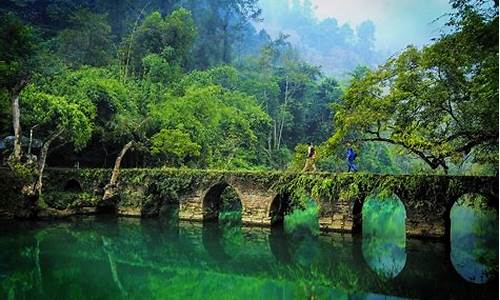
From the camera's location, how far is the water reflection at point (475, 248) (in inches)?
448

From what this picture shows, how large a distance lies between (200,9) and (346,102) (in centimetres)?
3281

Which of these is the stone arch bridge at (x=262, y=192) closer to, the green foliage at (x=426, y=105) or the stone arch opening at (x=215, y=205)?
the stone arch opening at (x=215, y=205)

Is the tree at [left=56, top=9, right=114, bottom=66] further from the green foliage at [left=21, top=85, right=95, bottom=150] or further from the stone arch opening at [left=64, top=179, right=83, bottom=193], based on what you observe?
the green foliage at [left=21, top=85, right=95, bottom=150]

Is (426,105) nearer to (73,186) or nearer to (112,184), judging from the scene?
(112,184)

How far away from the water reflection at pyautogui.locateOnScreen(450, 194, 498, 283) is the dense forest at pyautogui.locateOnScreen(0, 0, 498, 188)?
2579 millimetres

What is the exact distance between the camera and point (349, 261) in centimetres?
1254

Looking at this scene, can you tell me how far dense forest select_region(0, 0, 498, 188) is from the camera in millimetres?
13930

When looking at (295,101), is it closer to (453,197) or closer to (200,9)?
(200,9)

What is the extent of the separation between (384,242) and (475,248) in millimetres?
2953

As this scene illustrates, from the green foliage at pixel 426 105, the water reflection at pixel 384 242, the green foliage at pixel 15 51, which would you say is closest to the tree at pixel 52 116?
the green foliage at pixel 15 51

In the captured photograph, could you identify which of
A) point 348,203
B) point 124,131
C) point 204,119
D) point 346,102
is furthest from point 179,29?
point 348,203

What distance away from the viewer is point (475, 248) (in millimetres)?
15352

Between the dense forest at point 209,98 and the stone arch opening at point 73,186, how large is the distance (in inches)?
80.7

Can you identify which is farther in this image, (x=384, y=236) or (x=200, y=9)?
(x=200, y=9)
